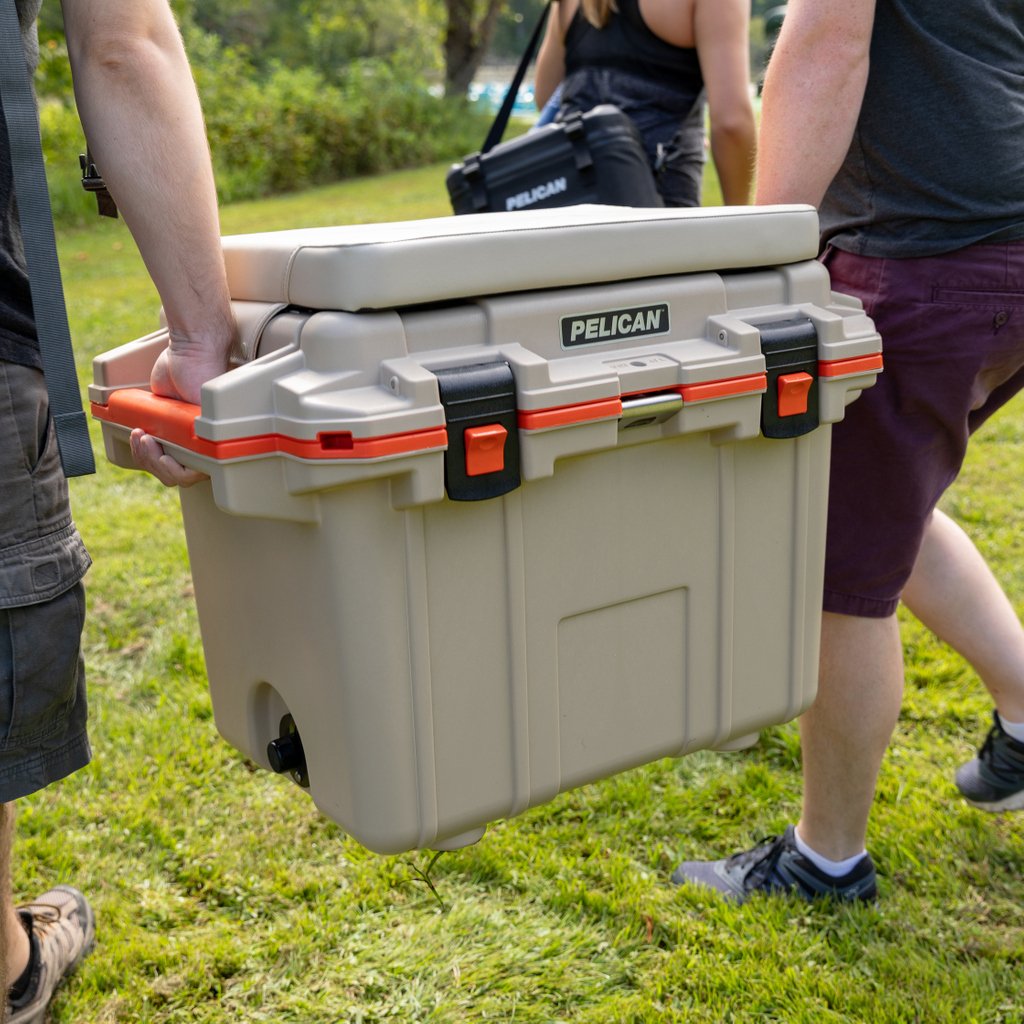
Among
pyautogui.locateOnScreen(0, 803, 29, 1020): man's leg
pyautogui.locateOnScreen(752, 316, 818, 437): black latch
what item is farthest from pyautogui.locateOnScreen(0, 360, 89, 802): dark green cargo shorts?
pyautogui.locateOnScreen(752, 316, 818, 437): black latch

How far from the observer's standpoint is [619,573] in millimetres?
1423

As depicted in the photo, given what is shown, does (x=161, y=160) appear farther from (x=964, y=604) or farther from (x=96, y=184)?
(x=964, y=604)

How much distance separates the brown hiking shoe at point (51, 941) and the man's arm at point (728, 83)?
2011 mm

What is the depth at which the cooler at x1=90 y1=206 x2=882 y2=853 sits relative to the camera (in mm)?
1206

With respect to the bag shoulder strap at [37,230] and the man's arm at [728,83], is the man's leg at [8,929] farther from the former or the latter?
the man's arm at [728,83]

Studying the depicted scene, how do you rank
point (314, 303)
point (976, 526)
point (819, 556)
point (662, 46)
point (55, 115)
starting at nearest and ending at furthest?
point (314, 303)
point (819, 556)
point (662, 46)
point (976, 526)
point (55, 115)

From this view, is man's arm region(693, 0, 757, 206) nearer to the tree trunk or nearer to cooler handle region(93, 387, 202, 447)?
cooler handle region(93, 387, 202, 447)

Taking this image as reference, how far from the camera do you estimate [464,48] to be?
2117 centimetres

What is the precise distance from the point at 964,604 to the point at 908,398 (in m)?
0.60

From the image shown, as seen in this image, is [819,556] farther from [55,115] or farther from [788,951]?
[55,115]

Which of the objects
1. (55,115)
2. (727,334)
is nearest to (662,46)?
(727,334)

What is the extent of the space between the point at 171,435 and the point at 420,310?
1.04ft

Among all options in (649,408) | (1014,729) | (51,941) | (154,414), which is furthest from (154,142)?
(1014,729)

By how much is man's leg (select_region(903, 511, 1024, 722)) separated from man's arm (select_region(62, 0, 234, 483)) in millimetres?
1426
